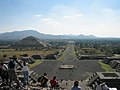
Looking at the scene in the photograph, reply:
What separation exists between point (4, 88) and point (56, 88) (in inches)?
149

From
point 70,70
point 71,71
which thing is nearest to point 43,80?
point 71,71

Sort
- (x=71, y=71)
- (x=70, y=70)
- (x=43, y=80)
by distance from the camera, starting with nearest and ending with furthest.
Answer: (x=43, y=80) < (x=71, y=71) < (x=70, y=70)

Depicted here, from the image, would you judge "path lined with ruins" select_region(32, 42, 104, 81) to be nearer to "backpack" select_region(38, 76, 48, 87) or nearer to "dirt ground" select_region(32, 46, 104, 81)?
"dirt ground" select_region(32, 46, 104, 81)

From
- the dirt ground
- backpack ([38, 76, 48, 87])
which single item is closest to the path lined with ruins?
the dirt ground

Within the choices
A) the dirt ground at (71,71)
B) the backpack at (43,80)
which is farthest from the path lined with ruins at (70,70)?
the backpack at (43,80)

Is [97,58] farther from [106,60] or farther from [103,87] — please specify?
[103,87]

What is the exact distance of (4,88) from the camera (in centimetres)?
1543

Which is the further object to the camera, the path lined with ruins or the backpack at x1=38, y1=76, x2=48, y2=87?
the path lined with ruins

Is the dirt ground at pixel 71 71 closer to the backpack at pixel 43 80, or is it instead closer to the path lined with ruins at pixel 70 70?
the path lined with ruins at pixel 70 70

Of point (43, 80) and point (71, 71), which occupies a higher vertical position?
point (43, 80)

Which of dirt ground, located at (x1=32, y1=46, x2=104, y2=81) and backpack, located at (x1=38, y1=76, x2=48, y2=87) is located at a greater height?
backpack, located at (x1=38, y1=76, x2=48, y2=87)

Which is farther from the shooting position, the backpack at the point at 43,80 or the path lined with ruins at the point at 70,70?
the path lined with ruins at the point at 70,70

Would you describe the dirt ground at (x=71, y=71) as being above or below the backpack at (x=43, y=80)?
below

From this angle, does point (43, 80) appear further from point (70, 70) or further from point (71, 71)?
point (70, 70)
